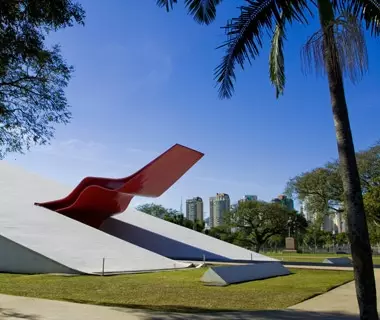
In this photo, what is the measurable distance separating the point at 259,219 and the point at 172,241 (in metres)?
38.5

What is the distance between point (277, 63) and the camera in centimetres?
847

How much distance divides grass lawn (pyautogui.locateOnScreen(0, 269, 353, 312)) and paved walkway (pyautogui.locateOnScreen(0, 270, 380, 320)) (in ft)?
2.06

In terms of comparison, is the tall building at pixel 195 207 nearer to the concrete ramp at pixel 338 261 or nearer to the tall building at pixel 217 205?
the tall building at pixel 217 205

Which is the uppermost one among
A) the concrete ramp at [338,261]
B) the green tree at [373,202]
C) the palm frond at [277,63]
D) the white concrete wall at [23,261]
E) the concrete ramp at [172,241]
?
the green tree at [373,202]

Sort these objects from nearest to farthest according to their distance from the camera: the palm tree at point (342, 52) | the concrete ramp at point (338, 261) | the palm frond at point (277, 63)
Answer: the palm tree at point (342, 52), the palm frond at point (277, 63), the concrete ramp at point (338, 261)

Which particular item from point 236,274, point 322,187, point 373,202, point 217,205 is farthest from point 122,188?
point 217,205

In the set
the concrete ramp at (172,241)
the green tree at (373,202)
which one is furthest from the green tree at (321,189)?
the concrete ramp at (172,241)

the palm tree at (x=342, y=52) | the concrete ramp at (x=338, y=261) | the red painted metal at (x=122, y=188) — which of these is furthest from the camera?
the concrete ramp at (x=338, y=261)

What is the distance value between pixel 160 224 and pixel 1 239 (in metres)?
13.1

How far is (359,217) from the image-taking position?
5301 millimetres

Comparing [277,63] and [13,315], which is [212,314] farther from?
[277,63]

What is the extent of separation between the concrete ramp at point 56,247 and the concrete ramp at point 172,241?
4828mm

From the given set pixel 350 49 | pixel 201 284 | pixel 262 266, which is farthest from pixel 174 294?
pixel 350 49

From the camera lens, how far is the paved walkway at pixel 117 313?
23.0ft
